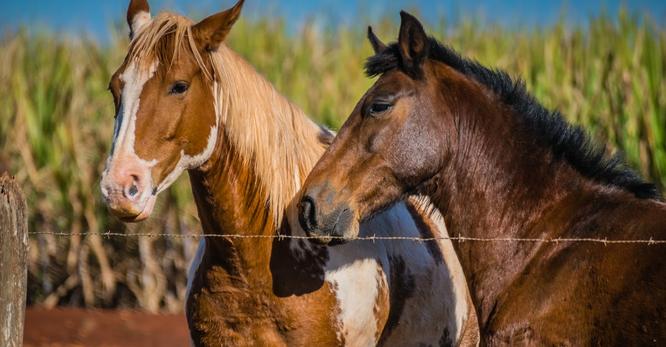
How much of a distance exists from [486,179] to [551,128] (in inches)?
13.2

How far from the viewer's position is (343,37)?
11492 millimetres

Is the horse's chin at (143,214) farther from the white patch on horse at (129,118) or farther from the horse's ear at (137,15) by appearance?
the horse's ear at (137,15)

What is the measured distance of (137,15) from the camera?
173 inches

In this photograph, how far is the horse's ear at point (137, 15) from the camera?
14.2ft

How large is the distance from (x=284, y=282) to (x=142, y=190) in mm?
756

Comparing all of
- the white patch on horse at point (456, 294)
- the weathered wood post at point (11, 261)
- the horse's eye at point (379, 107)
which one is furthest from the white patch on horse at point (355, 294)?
the weathered wood post at point (11, 261)

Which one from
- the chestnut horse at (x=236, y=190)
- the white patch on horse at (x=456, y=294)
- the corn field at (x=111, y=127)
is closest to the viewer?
the chestnut horse at (x=236, y=190)

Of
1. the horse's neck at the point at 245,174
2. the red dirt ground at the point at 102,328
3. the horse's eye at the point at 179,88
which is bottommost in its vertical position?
the red dirt ground at the point at 102,328

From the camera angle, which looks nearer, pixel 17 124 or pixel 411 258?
pixel 411 258

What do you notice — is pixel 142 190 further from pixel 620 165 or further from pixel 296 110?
pixel 620 165

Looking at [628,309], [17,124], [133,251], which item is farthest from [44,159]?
[628,309]

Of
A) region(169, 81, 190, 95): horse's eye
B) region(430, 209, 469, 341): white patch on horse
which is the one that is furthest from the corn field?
region(169, 81, 190, 95): horse's eye

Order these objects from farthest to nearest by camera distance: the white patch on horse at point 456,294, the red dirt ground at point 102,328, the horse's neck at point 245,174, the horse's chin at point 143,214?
the red dirt ground at point 102,328 < the white patch on horse at point 456,294 < the horse's neck at point 245,174 < the horse's chin at point 143,214

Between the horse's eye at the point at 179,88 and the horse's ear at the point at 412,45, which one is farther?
the horse's eye at the point at 179,88
